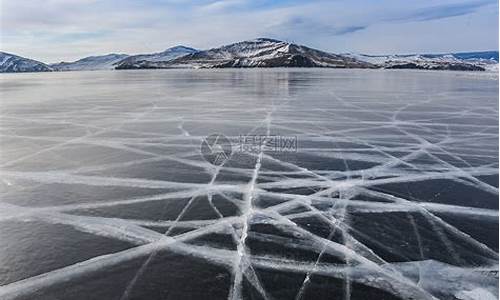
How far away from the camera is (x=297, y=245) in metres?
5.48

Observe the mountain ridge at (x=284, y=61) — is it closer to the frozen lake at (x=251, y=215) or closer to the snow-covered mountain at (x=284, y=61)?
the snow-covered mountain at (x=284, y=61)

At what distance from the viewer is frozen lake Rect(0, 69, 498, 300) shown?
15.3 ft

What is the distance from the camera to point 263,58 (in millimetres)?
140250

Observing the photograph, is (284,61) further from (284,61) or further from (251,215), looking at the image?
(251,215)

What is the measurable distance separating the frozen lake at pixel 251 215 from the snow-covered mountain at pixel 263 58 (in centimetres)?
11556

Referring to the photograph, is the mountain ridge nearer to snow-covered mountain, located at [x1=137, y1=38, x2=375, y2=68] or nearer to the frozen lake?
snow-covered mountain, located at [x1=137, y1=38, x2=375, y2=68]

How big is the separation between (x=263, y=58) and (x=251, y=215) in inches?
5402

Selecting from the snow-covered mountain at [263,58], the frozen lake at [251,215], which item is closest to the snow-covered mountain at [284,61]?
the snow-covered mountain at [263,58]

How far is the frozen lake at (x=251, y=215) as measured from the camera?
183 inches

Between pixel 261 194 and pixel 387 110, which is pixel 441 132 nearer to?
pixel 387 110

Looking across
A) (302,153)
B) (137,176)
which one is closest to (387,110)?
(302,153)

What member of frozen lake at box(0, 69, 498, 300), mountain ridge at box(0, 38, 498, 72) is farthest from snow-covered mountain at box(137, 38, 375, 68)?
frozen lake at box(0, 69, 498, 300)

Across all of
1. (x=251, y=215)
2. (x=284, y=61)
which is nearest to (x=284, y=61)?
(x=284, y=61)

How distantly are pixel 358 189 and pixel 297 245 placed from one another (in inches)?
99.2
